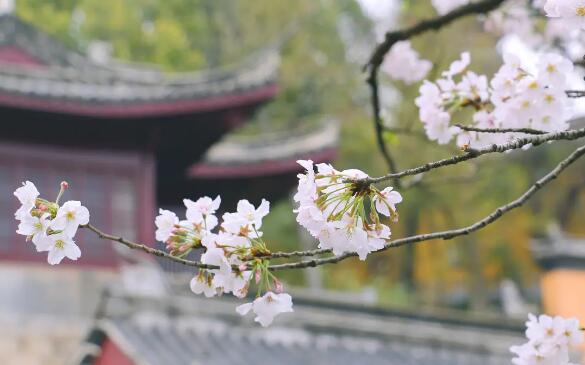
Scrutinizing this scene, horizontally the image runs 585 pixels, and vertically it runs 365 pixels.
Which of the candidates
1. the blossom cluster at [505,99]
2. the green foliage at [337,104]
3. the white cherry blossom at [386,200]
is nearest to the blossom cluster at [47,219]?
the white cherry blossom at [386,200]

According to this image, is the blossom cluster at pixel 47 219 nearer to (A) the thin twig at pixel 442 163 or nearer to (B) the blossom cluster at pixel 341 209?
(A) the thin twig at pixel 442 163

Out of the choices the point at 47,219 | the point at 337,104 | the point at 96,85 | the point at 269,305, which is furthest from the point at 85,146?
the point at 337,104

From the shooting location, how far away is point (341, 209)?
8.16 ft

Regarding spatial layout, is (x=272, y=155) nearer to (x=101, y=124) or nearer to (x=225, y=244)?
(x=101, y=124)

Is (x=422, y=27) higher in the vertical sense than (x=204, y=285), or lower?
higher

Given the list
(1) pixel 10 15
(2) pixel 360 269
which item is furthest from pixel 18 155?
(2) pixel 360 269

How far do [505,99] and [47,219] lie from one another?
1.55m

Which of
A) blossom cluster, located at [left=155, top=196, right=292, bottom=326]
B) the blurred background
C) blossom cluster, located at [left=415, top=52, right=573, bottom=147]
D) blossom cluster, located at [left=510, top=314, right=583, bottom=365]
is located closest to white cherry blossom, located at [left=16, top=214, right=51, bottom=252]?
blossom cluster, located at [left=155, top=196, right=292, bottom=326]

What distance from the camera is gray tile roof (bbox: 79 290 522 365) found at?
367 inches

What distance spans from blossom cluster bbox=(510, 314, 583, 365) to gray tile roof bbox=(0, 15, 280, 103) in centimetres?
891

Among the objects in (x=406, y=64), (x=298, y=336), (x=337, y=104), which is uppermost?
(x=337, y=104)

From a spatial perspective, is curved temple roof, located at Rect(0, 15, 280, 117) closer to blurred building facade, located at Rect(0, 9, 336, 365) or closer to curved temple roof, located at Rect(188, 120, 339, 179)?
blurred building facade, located at Rect(0, 9, 336, 365)

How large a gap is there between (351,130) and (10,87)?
550 inches

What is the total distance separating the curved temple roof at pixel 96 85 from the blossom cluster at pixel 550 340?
8913 mm
